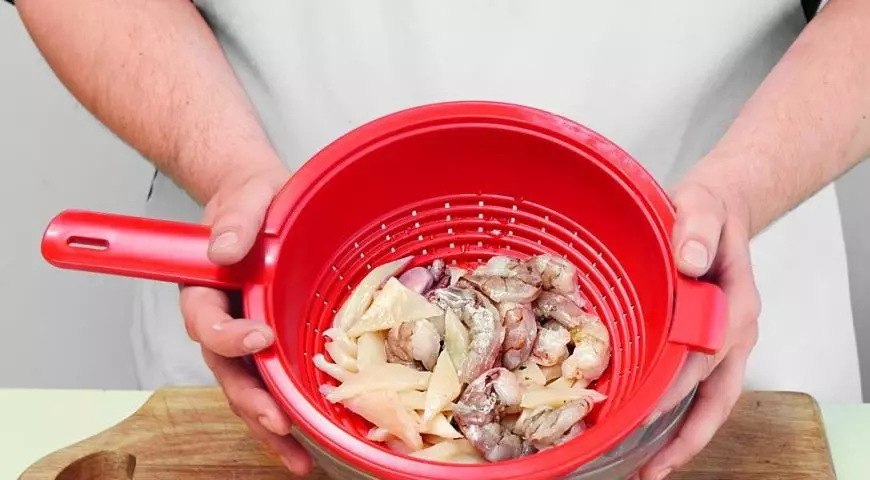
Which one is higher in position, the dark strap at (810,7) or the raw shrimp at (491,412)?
the dark strap at (810,7)

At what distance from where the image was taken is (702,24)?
811 millimetres

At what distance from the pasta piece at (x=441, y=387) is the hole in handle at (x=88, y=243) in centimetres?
23

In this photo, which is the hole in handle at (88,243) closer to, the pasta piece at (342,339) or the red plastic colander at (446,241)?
the red plastic colander at (446,241)

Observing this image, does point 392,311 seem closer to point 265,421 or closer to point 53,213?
point 265,421

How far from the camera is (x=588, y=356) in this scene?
2.10 feet

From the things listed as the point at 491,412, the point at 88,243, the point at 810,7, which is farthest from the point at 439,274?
the point at 810,7

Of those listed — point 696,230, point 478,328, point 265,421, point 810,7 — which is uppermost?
point 810,7

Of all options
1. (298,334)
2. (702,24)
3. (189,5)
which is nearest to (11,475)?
(298,334)

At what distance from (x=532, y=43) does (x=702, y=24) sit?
5.8 inches

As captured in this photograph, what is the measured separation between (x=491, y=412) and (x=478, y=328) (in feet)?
0.21

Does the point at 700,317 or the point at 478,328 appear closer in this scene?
the point at 700,317

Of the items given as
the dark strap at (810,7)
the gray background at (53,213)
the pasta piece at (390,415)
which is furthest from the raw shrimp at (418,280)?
the gray background at (53,213)

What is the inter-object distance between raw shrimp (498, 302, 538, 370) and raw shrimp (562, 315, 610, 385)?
0.10ft

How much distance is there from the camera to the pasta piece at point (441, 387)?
62 cm
